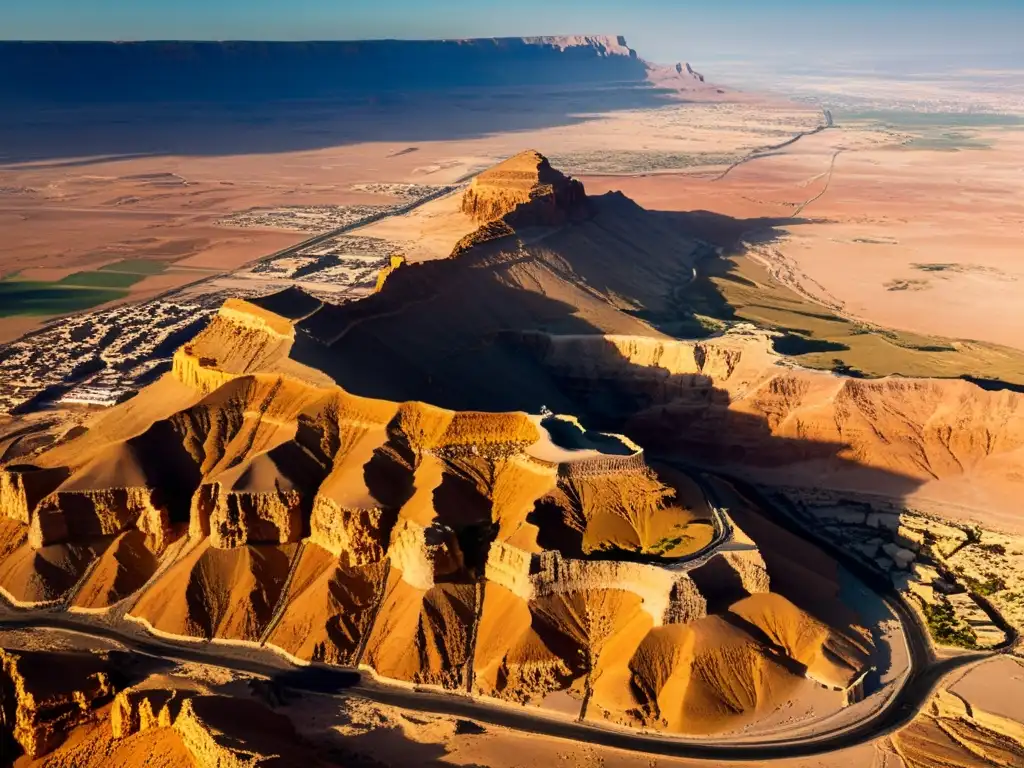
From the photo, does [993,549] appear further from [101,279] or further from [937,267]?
[101,279]

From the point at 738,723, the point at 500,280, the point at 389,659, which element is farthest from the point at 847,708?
the point at 500,280

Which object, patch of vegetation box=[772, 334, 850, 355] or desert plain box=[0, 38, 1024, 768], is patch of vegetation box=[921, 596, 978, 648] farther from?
patch of vegetation box=[772, 334, 850, 355]

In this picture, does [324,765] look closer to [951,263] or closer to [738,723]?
[738,723]

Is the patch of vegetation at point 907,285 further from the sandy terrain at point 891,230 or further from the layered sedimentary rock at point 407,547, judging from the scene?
the layered sedimentary rock at point 407,547

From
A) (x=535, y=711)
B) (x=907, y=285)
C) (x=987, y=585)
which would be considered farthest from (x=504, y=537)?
(x=907, y=285)

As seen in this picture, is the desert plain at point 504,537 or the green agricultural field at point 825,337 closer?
the desert plain at point 504,537

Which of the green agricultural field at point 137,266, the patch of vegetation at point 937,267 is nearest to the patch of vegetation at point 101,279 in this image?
the green agricultural field at point 137,266

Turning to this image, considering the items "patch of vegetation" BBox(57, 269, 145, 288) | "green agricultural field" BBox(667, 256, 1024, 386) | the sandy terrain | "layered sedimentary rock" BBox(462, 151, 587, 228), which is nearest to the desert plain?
"green agricultural field" BBox(667, 256, 1024, 386)

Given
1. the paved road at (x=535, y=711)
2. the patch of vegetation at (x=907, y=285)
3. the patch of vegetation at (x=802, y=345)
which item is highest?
the patch of vegetation at (x=802, y=345)
